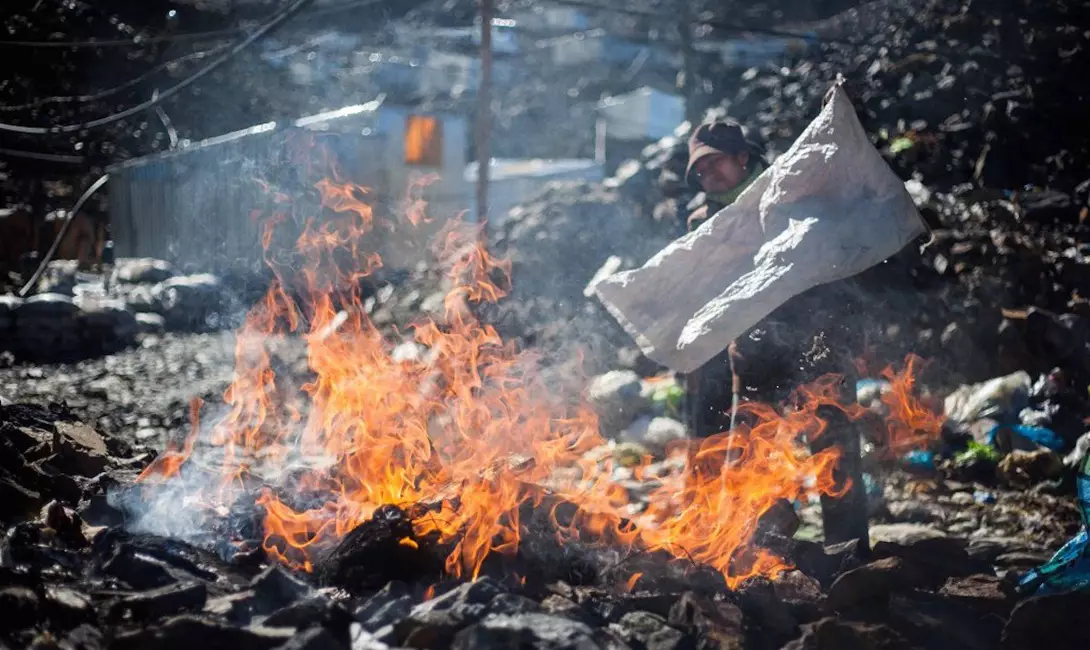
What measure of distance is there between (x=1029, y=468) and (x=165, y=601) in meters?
6.18

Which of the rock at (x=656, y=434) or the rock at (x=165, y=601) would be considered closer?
the rock at (x=165, y=601)

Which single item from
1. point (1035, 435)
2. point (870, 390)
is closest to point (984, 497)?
point (1035, 435)

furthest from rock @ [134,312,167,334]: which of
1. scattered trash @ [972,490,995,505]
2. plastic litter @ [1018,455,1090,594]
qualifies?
plastic litter @ [1018,455,1090,594]

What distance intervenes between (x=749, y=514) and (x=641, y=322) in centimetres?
129

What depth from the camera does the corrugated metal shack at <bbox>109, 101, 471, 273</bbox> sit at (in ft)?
52.7

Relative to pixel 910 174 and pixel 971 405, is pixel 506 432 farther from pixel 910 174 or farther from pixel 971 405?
pixel 910 174

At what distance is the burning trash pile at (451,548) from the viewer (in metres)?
3.50

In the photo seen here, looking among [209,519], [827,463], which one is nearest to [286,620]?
[209,519]

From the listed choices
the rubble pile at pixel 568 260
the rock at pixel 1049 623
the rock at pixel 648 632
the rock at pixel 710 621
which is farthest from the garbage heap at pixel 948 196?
the rock at pixel 648 632

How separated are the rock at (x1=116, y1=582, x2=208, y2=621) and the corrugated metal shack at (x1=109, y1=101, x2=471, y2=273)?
12.5 metres

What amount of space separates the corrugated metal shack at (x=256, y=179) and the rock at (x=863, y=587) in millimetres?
12641

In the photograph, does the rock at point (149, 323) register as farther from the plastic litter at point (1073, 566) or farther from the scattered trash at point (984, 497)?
the plastic litter at point (1073, 566)

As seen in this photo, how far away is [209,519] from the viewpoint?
471cm

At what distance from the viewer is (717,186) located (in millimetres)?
5484
